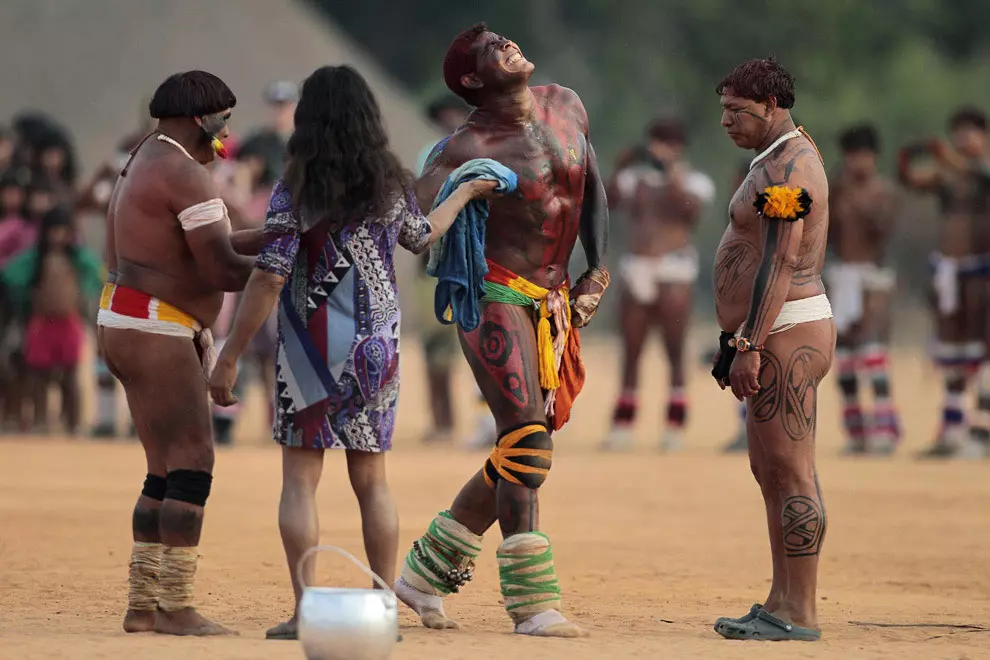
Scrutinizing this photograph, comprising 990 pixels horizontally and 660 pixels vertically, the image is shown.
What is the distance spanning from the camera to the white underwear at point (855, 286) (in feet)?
49.1

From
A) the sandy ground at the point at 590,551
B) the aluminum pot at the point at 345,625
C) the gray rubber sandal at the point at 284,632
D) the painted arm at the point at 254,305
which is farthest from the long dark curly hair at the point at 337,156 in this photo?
the sandy ground at the point at 590,551

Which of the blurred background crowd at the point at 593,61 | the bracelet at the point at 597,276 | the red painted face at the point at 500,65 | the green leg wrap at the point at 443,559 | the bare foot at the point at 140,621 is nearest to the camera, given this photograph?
the bare foot at the point at 140,621

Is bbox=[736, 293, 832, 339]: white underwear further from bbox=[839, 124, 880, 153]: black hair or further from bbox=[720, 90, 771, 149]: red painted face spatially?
bbox=[839, 124, 880, 153]: black hair

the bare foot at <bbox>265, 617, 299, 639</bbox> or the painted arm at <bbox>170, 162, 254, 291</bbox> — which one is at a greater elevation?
the painted arm at <bbox>170, 162, 254, 291</bbox>

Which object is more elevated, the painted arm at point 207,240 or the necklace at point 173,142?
the necklace at point 173,142

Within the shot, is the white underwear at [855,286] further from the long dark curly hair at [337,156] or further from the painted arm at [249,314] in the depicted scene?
the painted arm at [249,314]

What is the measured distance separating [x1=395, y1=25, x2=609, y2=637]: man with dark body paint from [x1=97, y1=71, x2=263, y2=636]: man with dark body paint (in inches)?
34.9

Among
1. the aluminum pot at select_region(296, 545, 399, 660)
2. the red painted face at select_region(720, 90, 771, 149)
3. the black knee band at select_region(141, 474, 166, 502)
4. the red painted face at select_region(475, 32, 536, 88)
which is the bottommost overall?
the aluminum pot at select_region(296, 545, 399, 660)

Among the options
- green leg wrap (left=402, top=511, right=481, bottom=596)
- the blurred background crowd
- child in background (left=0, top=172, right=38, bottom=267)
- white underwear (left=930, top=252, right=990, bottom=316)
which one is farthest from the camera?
the blurred background crowd

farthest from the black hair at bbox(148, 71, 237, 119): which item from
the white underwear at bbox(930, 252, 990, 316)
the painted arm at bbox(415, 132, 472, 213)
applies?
the white underwear at bbox(930, 252, 990, 316)

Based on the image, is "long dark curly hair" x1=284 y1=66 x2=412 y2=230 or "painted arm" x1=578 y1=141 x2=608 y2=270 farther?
"painted arm" x1=578 y1=141 x2=608 y2=270

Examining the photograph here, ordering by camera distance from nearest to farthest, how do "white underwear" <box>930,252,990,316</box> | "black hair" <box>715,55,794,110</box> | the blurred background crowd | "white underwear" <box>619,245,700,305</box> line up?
"black hair" <box>715,55,794,110</box> < "white underwear" <box>930,252,990,316</box> < "white underwear" <box>619,245,700,305</box> < the blurred background crowd

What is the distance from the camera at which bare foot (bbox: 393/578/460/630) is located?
7094mm

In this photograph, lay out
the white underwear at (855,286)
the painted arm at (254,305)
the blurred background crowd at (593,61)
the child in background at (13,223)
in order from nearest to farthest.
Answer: the painted arm at (254,305) → the white underwear at (855,286) → the child in background at (13,223) → the blurred background crowd at (593,61)
